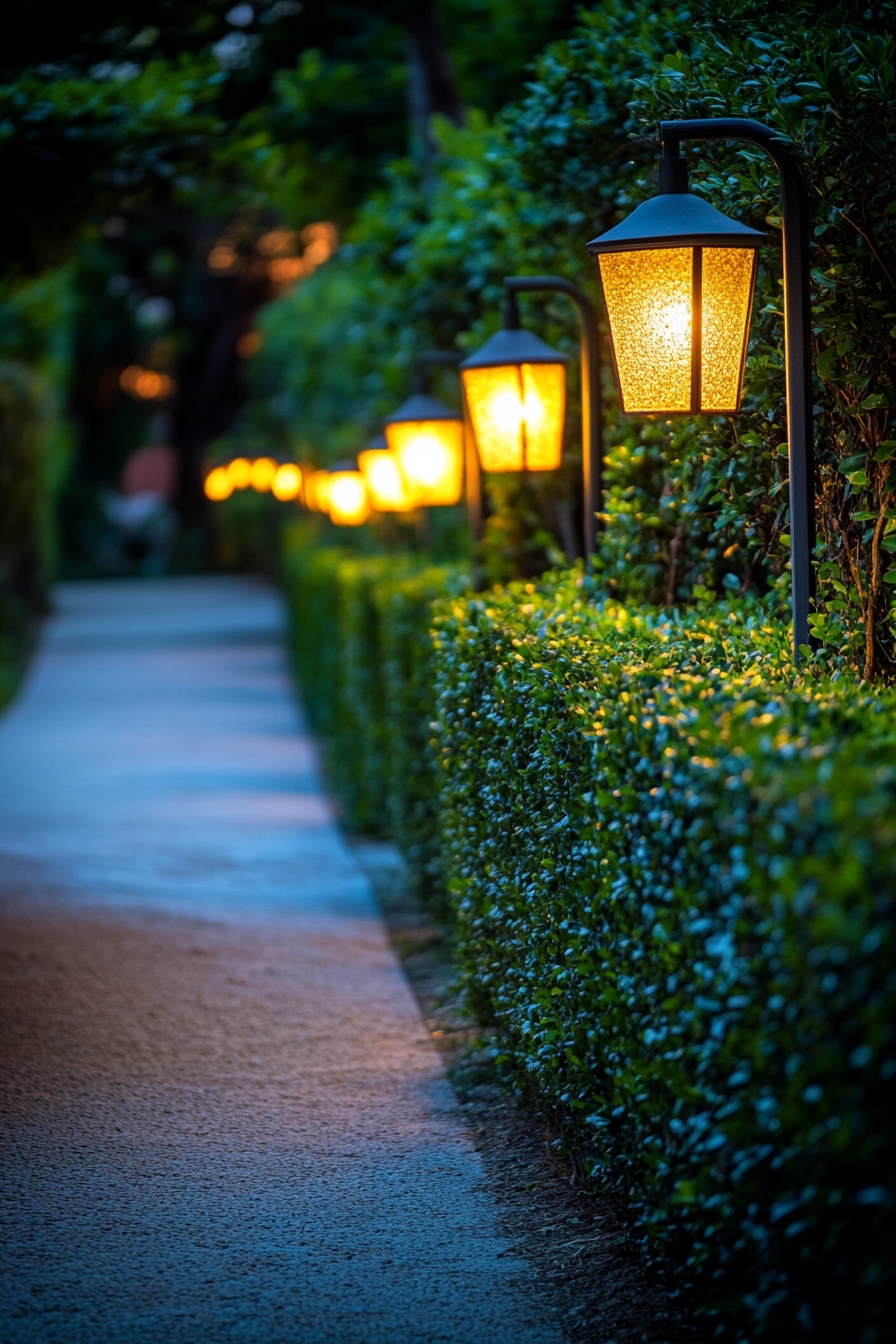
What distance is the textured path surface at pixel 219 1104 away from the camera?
3.94m

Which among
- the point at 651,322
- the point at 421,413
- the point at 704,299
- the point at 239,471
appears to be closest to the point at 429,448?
the point at 421,413

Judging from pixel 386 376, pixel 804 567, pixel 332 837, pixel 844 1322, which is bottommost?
pixel 332 837

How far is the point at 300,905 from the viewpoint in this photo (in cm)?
873

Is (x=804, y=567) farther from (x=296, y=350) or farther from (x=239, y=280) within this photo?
(x=239, y=280)

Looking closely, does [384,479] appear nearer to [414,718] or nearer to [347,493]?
[347,493]

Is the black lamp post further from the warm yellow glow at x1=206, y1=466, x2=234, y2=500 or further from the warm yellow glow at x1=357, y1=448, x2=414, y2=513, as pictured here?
the warm yellow glow at x1=206, y1=466, x2=234, y2=500

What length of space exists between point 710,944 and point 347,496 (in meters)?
11.4

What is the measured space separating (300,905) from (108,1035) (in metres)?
2.55

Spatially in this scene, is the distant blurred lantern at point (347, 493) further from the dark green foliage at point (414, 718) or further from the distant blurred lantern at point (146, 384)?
the distant blurred lantern at point (146, 384)

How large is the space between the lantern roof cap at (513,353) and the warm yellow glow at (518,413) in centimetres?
3

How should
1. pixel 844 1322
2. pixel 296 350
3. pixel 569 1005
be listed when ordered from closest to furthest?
1. pixel 844 1322
2. pixel 569 1005
3. pixel 296 350

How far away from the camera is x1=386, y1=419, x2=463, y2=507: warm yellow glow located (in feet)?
30.5

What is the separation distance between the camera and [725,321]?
456cm

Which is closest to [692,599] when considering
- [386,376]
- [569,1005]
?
[569,1005]
